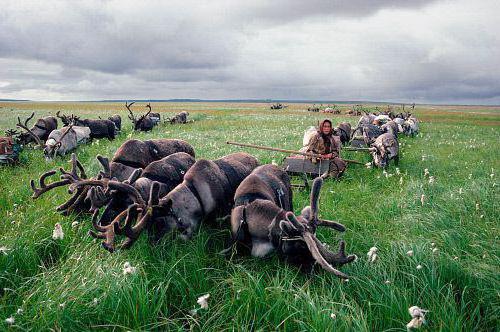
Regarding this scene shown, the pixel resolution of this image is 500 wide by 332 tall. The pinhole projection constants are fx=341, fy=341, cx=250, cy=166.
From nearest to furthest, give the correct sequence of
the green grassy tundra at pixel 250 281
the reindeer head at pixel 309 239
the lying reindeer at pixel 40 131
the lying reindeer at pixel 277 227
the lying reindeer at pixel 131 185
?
the green grassy tundra at pixel 250 281, the reindeer head at pixel 309 239, the lying reindeer at pixel 277 227, the lying reindeer at pixel 131 185, the lying reindeer at pixel 40 131

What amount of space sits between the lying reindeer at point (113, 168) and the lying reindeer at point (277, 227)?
89.9 inches

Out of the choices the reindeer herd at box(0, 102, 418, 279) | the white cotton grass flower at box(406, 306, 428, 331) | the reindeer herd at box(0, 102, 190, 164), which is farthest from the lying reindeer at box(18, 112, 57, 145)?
the white cotton grass flower at box(406, 306, 428, 331)

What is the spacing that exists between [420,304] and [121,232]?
3777mm

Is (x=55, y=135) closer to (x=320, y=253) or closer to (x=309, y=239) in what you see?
(x=309, y=239)

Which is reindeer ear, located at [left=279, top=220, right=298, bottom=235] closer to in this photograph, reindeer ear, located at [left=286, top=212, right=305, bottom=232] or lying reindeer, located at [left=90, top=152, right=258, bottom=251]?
reindeer ear, located at [left=286, top=212, right=305, bottom=232]

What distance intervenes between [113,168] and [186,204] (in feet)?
9.83

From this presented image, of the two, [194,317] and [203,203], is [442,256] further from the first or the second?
[203,203]

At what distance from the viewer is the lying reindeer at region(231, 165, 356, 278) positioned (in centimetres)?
431

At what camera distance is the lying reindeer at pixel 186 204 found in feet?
15.4

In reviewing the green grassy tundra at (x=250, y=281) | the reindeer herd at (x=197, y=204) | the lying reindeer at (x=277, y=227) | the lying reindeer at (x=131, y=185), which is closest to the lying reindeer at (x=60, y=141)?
the reindeer herd at (x=197, y=204)

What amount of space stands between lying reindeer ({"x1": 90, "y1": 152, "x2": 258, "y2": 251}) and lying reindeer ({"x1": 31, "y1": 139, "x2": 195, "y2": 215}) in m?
0.94

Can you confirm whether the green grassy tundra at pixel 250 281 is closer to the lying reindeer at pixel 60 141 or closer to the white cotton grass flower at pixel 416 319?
the white cotton grass flower at pixel 416 319

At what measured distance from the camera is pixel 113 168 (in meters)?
7.91

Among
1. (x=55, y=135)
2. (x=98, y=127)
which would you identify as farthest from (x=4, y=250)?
(x=98, y=127)
